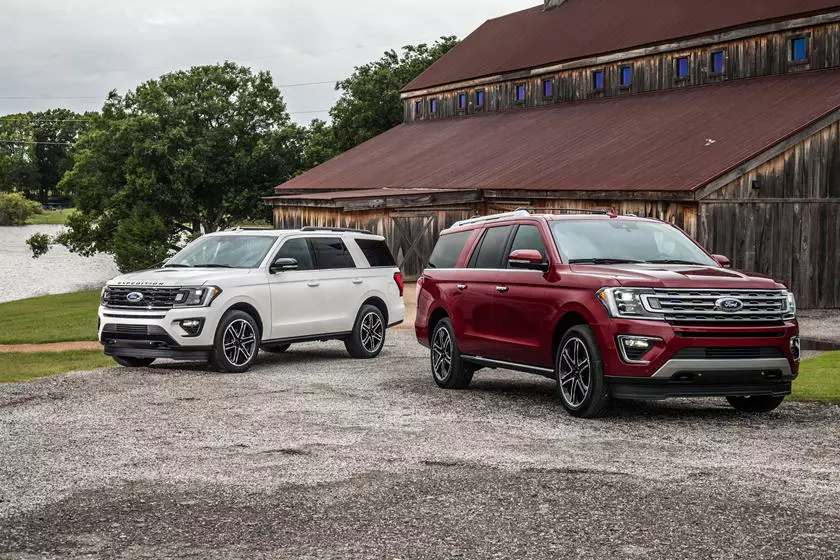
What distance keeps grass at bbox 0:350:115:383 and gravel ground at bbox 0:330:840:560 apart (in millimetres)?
4318

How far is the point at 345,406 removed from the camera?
11.9 m

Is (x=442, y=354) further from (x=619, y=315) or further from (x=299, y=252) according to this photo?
(x=299, y=252)

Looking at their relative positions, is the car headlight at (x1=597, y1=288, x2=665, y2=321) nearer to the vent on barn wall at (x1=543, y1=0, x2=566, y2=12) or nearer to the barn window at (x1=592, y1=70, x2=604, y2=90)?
the barn window at (x1=592, y1=70, x2=604, y2=90)

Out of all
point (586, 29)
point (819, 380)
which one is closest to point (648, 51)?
point (586, 29)

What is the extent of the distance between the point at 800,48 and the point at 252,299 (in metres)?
25.0

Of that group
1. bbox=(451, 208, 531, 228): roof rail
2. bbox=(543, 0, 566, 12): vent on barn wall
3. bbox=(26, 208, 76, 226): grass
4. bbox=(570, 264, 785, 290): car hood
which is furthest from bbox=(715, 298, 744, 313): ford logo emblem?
bbox=(26, 208, 76, 226): grass

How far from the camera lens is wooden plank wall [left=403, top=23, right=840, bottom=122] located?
113ft

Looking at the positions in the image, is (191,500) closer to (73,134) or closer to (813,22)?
(813,22)

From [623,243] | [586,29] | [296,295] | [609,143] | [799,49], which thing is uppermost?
[586,29]

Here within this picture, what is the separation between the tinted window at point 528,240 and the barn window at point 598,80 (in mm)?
32963

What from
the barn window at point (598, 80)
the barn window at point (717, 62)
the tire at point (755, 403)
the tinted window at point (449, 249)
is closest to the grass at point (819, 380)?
the tire at point (755, 403)

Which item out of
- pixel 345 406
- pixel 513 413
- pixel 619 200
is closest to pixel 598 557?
pixel 513 413

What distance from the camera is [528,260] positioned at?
1139cm

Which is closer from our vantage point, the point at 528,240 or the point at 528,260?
the point at 528,260
